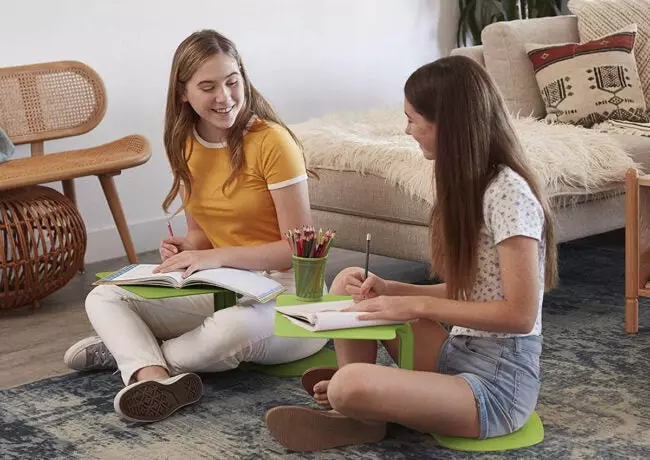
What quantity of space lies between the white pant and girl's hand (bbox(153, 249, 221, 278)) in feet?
0.34

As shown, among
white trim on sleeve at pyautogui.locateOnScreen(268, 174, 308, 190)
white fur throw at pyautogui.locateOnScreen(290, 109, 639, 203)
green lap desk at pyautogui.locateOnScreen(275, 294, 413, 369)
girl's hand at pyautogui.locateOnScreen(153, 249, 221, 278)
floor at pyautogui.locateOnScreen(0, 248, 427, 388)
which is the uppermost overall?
white trim on sleeve at pyautogui.locateOnScreen(268, 174, 308, 190)

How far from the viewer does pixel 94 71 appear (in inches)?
142

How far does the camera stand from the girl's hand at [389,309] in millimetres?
1816

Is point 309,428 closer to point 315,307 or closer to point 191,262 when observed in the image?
point 315,307

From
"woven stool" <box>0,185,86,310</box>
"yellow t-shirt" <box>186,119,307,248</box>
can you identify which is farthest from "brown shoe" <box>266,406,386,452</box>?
"woven stool" <box>0,185,86,310</box>

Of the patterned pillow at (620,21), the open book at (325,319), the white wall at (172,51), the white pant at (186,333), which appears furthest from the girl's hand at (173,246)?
the patterned pillow at (620,21)

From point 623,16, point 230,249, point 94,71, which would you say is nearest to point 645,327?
point 230,249

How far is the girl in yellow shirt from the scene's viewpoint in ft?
7.29

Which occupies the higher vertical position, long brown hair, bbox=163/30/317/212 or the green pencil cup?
long brown hair, bbox=163/30/317/212

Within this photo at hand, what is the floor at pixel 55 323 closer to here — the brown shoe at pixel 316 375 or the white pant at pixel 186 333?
the white pant at pixel 186 333

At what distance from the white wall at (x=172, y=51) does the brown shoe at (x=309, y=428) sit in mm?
2038

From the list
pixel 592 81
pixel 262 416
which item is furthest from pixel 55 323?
pixel 592 81

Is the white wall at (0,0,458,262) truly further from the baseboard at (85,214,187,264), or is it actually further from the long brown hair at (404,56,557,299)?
the long brown hair at (404,56,557,299)

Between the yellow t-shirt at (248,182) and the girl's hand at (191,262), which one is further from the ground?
the yellow t-shirt at (248,182)
